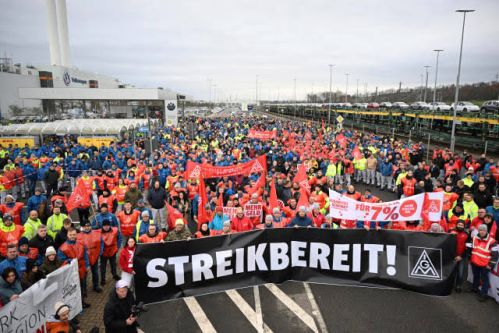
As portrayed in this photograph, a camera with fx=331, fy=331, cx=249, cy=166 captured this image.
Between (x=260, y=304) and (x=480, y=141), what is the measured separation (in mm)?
24626

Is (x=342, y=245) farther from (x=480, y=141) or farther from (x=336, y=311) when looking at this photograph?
(x=480, y=141)

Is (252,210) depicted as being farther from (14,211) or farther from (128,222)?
(14,211)

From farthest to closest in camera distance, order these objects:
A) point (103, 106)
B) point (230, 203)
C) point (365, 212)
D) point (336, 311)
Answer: point (103, 106), point (230, 203), point (365, 212), point (336, 311)

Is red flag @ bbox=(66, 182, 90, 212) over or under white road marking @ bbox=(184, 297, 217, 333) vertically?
over

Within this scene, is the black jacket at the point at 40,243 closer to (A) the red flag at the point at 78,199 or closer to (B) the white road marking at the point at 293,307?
(A) the red flag at the point at 78,199

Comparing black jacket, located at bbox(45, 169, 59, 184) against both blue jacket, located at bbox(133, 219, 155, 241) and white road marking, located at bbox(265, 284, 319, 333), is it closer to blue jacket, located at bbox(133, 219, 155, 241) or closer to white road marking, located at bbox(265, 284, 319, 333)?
blue jacket, located at bbox(133, 219, 155, 241)

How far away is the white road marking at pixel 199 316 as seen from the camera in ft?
19.2

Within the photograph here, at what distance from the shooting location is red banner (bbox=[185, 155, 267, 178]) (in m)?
10.6

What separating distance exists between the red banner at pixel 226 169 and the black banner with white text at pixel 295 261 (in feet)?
14.9

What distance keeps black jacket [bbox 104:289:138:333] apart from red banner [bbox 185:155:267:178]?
A: 6.04 metres

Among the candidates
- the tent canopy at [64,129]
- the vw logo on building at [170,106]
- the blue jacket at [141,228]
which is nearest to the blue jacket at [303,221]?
the blue jacket at [141,228]

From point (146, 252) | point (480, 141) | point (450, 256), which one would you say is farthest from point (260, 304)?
point (480, 141)

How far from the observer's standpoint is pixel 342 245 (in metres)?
6.41

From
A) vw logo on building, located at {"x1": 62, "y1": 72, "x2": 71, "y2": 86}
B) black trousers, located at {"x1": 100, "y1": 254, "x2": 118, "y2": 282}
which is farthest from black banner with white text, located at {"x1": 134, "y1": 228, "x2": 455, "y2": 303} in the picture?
vw logo on building, located at {"x1": 62, "y1": 72, "x2": 71, "y2": 86}
